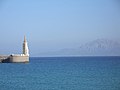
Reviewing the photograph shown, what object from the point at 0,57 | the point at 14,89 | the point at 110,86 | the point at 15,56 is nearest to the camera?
the point at 14,89

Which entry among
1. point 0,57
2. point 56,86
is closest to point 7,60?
point 0,57

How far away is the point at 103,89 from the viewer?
1186 inches

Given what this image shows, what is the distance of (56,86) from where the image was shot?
3206 centimetres

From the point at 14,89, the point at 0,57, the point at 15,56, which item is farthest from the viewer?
the point at 0,57

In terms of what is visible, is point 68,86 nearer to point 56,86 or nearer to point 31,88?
point 56,86

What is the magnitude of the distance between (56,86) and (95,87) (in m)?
3.43

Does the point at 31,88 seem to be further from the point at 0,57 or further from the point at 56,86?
the point at 0,57

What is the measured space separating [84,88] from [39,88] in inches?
149

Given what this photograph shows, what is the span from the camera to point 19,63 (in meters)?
82.4

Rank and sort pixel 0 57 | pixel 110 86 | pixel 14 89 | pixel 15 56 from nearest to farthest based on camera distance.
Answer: pixel 14 89
pixel 110 86
pixel 15 56
pixel 0 57

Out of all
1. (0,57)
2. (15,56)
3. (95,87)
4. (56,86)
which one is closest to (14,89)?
(56,86)

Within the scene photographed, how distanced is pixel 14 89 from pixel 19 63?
53066 mm

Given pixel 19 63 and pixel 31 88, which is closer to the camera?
pixel 31 88

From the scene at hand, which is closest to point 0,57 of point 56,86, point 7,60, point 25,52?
point 7,60
